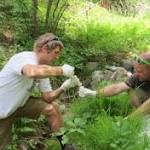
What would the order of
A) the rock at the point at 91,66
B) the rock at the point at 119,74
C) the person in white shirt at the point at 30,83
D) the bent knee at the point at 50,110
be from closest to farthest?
the person in white shirt at the point at 30,83 < the bent knee at the point at 50,110 < the rock at the point at 119,74 < the rock at the point at 91,66

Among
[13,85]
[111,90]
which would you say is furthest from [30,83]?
[111,90]

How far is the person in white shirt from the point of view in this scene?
4723 millimetres

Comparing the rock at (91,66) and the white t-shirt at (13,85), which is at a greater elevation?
the white t-shirt at (13,85)

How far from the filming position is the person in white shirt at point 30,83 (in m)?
4.72

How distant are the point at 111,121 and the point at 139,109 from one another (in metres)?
0.45

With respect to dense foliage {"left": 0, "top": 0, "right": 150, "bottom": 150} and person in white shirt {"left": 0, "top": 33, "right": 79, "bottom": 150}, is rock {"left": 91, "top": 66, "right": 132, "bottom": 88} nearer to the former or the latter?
dense foliage {"left": 0, "top": 0, "right": 150, "bottom": 150}

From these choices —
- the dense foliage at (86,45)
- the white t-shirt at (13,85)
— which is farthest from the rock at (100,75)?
the white t-shirt at (13,85)

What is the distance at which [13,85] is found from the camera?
4.93 metres

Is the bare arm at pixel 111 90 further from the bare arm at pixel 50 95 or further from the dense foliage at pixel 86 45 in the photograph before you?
the bare arm at pixel 50 95

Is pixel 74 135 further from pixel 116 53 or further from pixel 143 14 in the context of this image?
pixel 143 14

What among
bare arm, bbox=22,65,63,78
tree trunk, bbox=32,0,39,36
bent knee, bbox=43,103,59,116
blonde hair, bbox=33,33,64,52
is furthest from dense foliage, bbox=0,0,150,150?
blonde hair, bbox=33,33,64,52

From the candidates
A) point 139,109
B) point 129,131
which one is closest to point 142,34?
point 139,109

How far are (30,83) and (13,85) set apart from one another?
176 mm

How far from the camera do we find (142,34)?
9.16 meters
